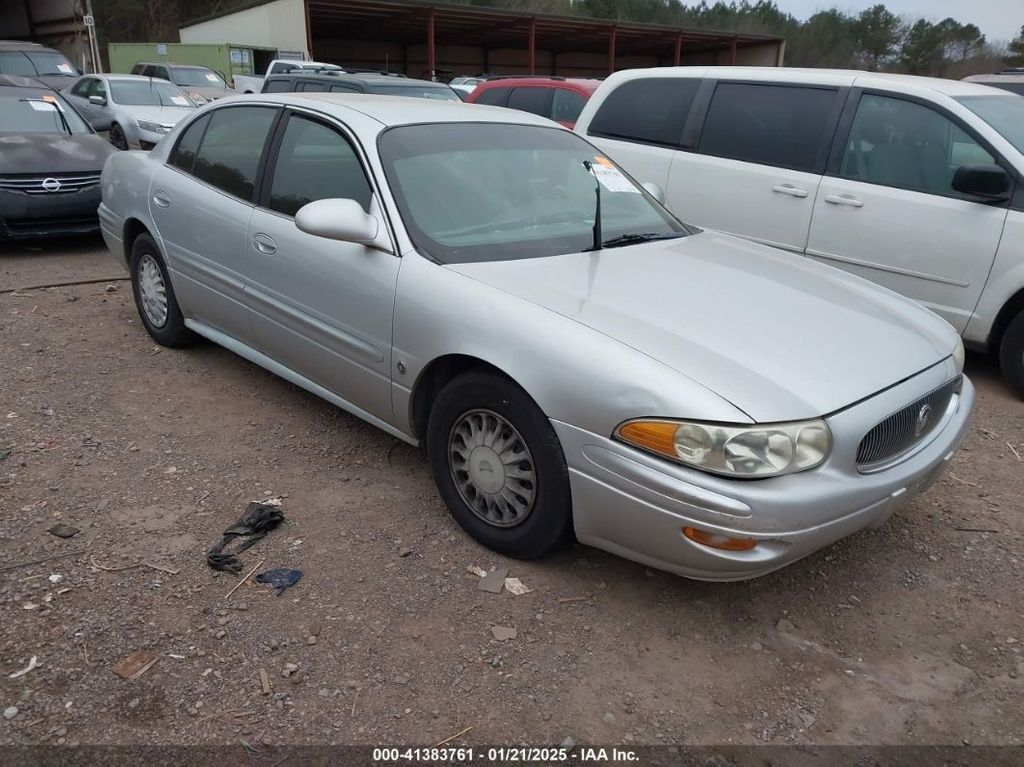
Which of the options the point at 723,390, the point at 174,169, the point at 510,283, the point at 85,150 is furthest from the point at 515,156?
the point at 85,150

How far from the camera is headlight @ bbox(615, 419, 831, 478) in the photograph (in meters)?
2.40

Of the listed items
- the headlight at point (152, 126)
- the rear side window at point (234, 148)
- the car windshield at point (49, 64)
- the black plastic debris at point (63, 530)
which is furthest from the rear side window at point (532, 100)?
the car windshield at point (49, 64)

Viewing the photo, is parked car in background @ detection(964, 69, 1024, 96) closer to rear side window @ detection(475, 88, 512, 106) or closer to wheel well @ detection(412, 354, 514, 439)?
rear side window @ detection(475, 88, 512, 106)

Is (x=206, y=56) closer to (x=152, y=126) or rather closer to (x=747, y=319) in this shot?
(x=152, y=126)

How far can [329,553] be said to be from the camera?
10.2 ft

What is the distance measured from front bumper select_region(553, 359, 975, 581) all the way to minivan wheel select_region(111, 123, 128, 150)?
42.9 ft

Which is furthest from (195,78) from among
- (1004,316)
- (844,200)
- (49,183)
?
(1004,316)

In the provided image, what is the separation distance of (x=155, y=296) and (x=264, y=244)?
5.09 feet

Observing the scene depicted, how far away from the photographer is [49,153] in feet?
25.6

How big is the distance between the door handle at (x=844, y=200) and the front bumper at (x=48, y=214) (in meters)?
6.62

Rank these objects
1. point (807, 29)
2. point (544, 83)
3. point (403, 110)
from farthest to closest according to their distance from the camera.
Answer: point (807, 29) → point (544, 83) → point (403, 110)

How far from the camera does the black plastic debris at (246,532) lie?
301 cm

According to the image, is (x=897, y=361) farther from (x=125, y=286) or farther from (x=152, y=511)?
(x=125, y=286)

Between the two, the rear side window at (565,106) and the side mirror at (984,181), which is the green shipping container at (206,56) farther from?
the side mirror at (984,181)
